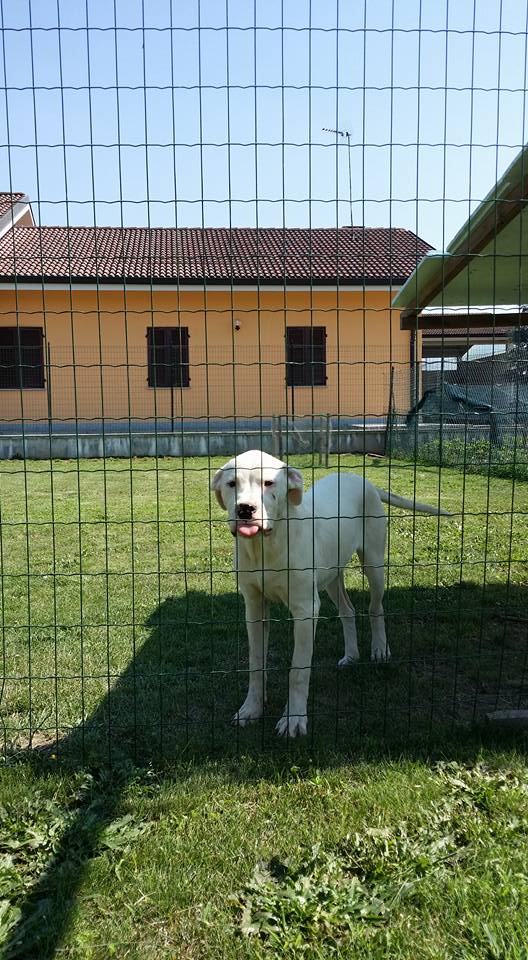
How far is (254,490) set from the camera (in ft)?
11.4

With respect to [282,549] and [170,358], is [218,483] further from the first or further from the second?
[170,358]

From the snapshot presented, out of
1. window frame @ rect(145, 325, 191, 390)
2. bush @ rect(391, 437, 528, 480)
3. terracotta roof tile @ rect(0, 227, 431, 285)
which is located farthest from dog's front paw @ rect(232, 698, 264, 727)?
terracotta roof tile @ rect(0, 227, 431, 285)

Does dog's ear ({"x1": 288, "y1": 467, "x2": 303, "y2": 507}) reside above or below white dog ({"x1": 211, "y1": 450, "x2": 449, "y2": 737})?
above

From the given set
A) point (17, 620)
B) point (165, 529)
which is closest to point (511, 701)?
point (17, 620)

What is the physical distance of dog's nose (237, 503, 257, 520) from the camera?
337 centimetres

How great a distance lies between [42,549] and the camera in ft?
26.6

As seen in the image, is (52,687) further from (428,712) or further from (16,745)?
(428,712)

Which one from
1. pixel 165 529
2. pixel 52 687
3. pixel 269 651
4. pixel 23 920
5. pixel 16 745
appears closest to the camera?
pixel 23 920

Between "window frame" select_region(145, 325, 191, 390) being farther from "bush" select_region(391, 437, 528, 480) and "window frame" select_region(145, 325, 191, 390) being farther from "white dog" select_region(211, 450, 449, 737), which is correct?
"bush" select_region(391, 437, 528, 480)

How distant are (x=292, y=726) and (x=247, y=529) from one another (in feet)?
3.63

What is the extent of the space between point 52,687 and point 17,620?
4.57 feet

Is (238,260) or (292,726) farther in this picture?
(238,260)

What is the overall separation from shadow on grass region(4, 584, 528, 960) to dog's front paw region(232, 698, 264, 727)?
56 millimetres


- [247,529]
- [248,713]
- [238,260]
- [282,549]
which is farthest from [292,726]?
[238,260]
